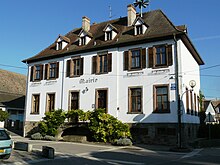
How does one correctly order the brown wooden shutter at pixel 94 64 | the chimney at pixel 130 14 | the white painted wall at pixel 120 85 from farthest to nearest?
the chimney at pixel 130 14
the brown wooden shutter at pixel 94 64
the white painted wall at pixel 120 85

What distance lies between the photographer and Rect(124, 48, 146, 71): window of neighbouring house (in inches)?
923

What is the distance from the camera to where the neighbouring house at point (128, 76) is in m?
21.9

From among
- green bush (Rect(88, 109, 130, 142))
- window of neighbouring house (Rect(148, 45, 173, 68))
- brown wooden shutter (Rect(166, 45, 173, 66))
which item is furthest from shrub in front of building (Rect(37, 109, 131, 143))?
brown wooden shutter (Rect(166, 45, 173, 66))

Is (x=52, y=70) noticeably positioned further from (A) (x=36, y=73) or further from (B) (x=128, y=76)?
(B) (x=128, y=76)

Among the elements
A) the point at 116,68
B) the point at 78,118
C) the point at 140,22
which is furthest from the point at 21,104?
the point at 140,22

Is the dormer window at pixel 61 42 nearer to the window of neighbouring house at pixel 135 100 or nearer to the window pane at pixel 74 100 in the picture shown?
the window pane at pixel 74 100

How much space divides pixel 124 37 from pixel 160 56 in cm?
448

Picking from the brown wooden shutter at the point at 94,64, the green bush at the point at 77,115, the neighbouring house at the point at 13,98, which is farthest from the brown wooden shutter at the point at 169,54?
the neighbouring house at the point at 13,98

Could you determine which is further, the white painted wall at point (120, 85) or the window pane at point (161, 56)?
the window pane at point (161, 56)

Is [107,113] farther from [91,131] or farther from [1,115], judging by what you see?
[1,115]

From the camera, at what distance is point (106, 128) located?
2259 centimetres

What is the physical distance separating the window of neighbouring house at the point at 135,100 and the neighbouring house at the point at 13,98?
20.9 meters

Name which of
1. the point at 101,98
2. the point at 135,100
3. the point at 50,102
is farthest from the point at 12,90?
the point at 135,100

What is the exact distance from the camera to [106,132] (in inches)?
882
